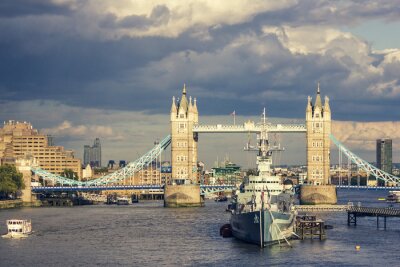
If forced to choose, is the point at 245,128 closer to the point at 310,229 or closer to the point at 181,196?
the point at 181,196

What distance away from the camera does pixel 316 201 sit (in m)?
170

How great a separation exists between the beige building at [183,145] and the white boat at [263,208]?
7547cm

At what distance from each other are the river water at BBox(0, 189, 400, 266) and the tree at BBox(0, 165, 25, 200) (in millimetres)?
46855

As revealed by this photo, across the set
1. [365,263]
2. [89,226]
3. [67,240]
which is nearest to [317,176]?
[89,226]

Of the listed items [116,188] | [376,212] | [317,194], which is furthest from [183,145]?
[376,212]

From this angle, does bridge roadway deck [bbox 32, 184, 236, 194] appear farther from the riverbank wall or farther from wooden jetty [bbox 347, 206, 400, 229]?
wooden jetty [bbox 347, 206, 400, 229]

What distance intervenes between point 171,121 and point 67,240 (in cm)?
8338

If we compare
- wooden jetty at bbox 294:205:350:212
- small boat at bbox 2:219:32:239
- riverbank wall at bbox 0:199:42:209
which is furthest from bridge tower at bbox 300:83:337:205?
small boat at bbox 2:219:32:239

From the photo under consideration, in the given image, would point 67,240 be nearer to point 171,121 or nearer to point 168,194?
point 168,194

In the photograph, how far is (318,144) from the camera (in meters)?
182

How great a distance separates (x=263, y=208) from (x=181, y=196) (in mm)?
83099

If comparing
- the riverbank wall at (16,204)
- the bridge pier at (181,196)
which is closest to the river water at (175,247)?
the riverbank wall at (16,204)

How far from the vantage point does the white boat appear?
87.9 metres

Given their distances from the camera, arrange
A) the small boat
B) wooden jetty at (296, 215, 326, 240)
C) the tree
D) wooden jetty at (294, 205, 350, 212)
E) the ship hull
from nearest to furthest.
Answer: the ship hull, wooden jetty at (296, 215, 326, 240), the small boat, wooden jetty at (294, 205, 350, 212), the tree
